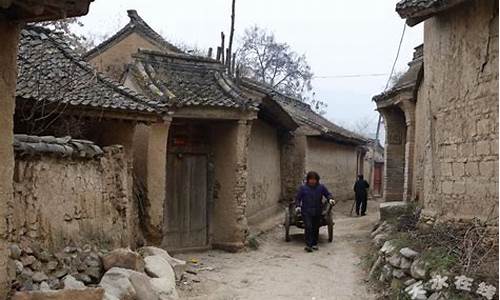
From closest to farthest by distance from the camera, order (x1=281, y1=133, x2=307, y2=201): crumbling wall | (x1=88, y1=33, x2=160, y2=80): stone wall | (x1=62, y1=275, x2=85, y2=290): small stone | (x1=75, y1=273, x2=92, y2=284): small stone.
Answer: (x1=62, y1=275, x2=85, y2=290): small stone, (x1=75, y1=273, x2=92, y2=284): small stone, (x1=88, y1=33, x2=160, y2=80): stone wall, (x1=281, y1=133, x2=307, y2=201): crumbling wall

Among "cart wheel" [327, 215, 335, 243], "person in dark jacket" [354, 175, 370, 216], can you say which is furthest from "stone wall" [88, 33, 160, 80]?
"person in dark jacket" [354, 175, 370, 216]

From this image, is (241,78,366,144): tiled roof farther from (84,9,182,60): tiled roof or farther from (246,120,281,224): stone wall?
(84,9,182,60): tiled roof

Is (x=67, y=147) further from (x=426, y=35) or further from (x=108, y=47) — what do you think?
(x=108, y=47)

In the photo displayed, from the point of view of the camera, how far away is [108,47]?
15.0m

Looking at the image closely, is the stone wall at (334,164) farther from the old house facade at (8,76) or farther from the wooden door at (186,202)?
the old house facade at (8,76)

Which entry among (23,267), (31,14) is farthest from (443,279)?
(31,14)

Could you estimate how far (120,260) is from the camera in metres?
6.81

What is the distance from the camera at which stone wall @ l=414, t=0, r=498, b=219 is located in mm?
7094

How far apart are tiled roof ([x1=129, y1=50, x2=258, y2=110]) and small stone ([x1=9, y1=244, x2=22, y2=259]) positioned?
567 cm

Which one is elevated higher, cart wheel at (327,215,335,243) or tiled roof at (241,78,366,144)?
tiled roof at (241,78,366,144)

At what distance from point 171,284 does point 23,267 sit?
2.47 metres

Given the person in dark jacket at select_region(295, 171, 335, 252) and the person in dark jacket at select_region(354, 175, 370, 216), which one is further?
the person in dark jacket at select_region(354, 175, 370, 216)

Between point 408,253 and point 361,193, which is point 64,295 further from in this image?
point 361,193

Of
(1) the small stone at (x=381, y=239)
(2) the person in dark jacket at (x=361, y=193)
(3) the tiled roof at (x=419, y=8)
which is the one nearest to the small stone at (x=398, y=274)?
(1) the small stone at (x=381, y=239)
